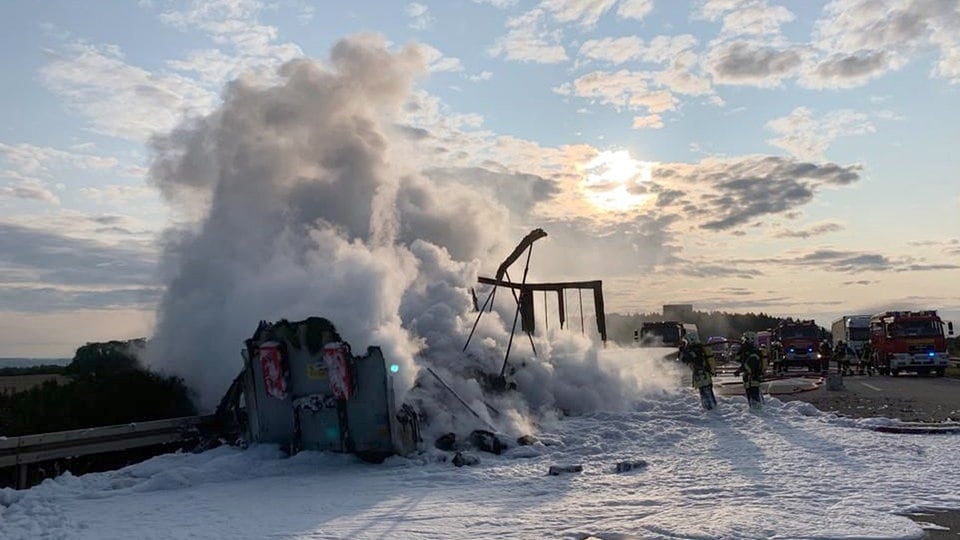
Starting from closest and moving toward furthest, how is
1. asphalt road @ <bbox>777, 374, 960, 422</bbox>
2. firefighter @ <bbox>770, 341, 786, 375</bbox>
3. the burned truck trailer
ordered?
the burned truck trailer, asphalt road @ <bbox>777, 374, 960, 422</bbox>, firefighter @ <bbox>770, 341, 786, 375</bbox>

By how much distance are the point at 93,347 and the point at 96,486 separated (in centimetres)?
1142

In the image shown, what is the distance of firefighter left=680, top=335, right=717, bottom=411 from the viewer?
19.1 metres

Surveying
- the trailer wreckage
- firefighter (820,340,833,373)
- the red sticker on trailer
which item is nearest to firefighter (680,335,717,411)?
the trailer wreckage

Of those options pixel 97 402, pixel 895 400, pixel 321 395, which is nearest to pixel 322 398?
pixel 321 395

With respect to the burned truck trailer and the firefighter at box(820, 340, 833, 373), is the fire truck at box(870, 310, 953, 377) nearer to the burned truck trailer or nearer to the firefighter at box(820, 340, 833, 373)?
the firefighter at box(820, 340, 833, 373)

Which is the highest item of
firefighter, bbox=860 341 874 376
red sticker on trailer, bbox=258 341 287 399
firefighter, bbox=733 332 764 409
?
red sticker on trailer, bbox=258 341 287 399

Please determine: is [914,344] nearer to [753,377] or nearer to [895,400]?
[895,400]

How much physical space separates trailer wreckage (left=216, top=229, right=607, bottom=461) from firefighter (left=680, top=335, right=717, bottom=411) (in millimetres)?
7313

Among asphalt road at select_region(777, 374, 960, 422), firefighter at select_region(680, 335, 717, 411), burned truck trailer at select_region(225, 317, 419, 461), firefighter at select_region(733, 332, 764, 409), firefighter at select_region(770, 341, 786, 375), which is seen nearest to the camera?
burned truck trailer at select_region(225, 317, 419, 461)

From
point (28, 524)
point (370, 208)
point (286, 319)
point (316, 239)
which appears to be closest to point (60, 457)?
point (28, 524)

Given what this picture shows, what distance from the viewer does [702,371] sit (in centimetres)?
1927

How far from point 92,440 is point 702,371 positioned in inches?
543

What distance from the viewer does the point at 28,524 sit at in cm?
901

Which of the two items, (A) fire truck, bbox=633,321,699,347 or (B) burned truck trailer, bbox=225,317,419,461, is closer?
(B) burned truck trailer, bbox=225,317,419,461
